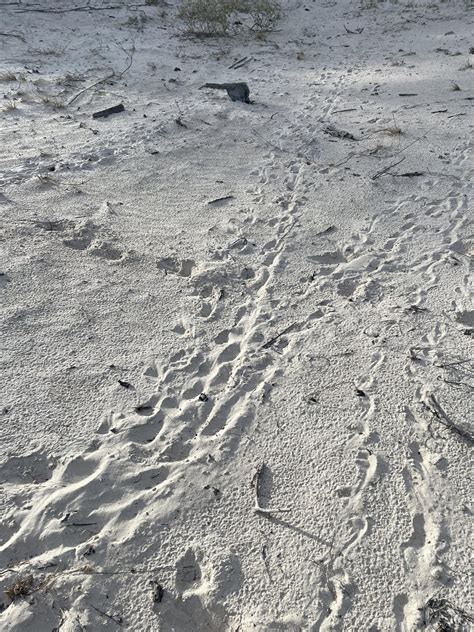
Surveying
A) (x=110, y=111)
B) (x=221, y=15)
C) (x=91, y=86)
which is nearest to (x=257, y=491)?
(x=110, y=111)

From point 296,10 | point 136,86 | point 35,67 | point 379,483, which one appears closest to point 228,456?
point 379,483

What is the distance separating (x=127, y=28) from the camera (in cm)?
891

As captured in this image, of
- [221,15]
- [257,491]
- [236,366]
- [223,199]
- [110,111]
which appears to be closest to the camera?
[257,491]

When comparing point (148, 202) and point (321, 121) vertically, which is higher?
point (321, 121)

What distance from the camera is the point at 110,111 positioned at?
6.05 metres

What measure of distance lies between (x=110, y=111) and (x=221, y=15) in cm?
408

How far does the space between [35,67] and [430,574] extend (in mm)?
7996

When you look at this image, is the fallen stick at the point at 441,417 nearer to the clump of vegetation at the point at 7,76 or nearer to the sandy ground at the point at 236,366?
the sandy ground at the point at 236,366

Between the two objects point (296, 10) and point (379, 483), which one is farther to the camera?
point (296, 10)

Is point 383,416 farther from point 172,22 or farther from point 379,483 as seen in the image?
point 172,22

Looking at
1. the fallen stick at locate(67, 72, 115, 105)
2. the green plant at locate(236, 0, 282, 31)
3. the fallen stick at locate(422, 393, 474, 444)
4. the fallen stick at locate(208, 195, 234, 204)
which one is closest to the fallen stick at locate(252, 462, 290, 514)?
the fallen stick at locate(422, 393, 474, 444)

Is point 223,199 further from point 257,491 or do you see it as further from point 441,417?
point 257,491

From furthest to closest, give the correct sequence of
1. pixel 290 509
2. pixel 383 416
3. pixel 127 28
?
pixel 127 28 < pixel 383 416 < pixel 290 509

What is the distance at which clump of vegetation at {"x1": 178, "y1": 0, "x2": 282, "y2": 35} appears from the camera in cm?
883
